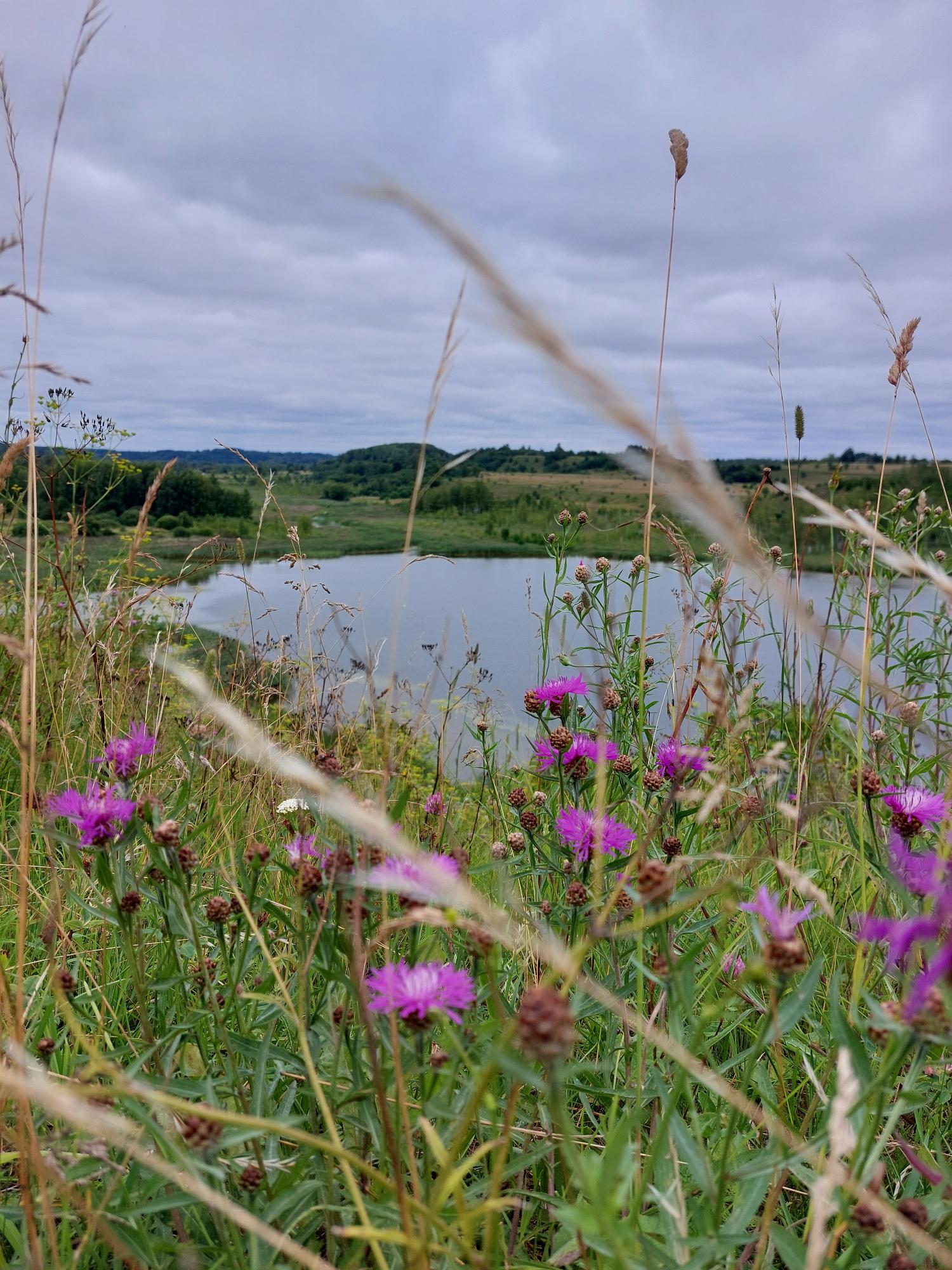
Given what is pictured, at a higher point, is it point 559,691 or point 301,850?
point 559,691

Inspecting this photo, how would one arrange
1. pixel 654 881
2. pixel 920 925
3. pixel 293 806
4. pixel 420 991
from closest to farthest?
1. pixel 920 925
2. pixel 654 881
3. pixel 420 991
4. pixel 293 806

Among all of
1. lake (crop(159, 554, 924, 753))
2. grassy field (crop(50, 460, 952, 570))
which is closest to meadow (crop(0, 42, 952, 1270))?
lake (crop(159, 554, 924, 753))

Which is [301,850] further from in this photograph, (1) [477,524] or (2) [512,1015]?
(1) [477,524]

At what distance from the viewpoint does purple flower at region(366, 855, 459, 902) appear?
61 centimetres

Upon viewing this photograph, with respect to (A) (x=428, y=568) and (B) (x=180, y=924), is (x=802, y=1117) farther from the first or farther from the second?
(A) (x=428, y=568)

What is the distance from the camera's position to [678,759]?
1.27 meters

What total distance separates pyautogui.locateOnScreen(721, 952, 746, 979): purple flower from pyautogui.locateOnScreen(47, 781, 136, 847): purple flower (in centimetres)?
117

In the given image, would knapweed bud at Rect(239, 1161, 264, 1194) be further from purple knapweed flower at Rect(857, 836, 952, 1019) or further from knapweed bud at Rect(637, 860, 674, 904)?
purple knapweed flower at Rect(857, 836, 952, 1019)

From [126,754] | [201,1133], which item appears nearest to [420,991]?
[201,1133]

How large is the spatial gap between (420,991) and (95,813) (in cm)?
53

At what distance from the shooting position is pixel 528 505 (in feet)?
46.4

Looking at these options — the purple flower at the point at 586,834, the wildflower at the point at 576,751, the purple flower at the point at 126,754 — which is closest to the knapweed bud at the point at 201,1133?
the purple flower at the point at 126,754

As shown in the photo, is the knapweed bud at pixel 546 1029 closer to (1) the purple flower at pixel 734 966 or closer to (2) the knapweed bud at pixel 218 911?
(2) the knapweed bud at pixel 218 911

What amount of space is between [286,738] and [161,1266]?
227 cm
